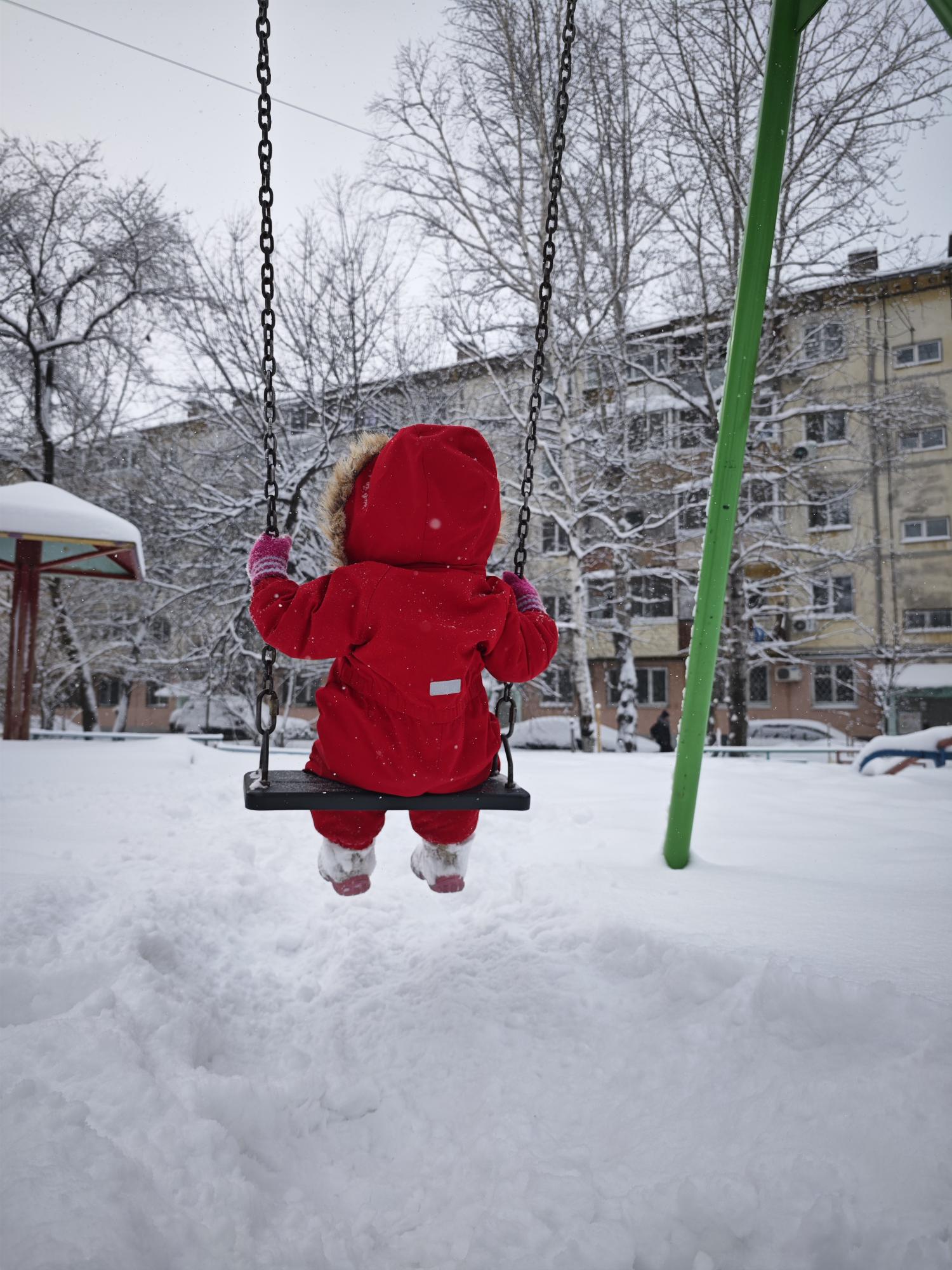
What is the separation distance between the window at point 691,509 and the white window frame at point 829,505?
1.71 m

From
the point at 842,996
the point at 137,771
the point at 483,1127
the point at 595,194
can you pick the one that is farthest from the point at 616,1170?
the point at 595,194

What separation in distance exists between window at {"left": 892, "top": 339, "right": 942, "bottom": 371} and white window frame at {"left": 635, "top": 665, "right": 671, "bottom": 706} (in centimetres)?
1026

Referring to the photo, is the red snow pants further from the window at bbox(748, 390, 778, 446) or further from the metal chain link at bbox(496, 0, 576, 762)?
the window at bbox(748, 390, 778, 446)

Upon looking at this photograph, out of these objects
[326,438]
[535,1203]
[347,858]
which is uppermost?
[326,438]

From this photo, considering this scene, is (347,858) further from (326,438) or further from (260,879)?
(326,438)

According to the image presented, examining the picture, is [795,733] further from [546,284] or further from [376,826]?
[376,826]

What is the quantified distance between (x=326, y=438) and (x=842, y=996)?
40.1ft

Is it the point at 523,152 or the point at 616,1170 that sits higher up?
the point at 523,152

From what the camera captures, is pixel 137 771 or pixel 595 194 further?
pixel 595 194

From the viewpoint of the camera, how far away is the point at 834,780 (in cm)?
534

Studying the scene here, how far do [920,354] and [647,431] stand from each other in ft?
41.2

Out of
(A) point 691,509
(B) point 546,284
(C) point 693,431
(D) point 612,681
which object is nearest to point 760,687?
(D) point 612,681

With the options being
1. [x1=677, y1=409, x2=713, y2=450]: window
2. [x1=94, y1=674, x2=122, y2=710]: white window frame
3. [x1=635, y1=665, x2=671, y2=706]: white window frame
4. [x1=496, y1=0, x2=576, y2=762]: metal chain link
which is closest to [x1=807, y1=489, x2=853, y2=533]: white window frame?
[x1=677, y1=409, x2=713, y2=450]: window

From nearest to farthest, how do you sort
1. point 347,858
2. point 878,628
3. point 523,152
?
1. point 347,858
2. point 523,152
3. point 878,628
